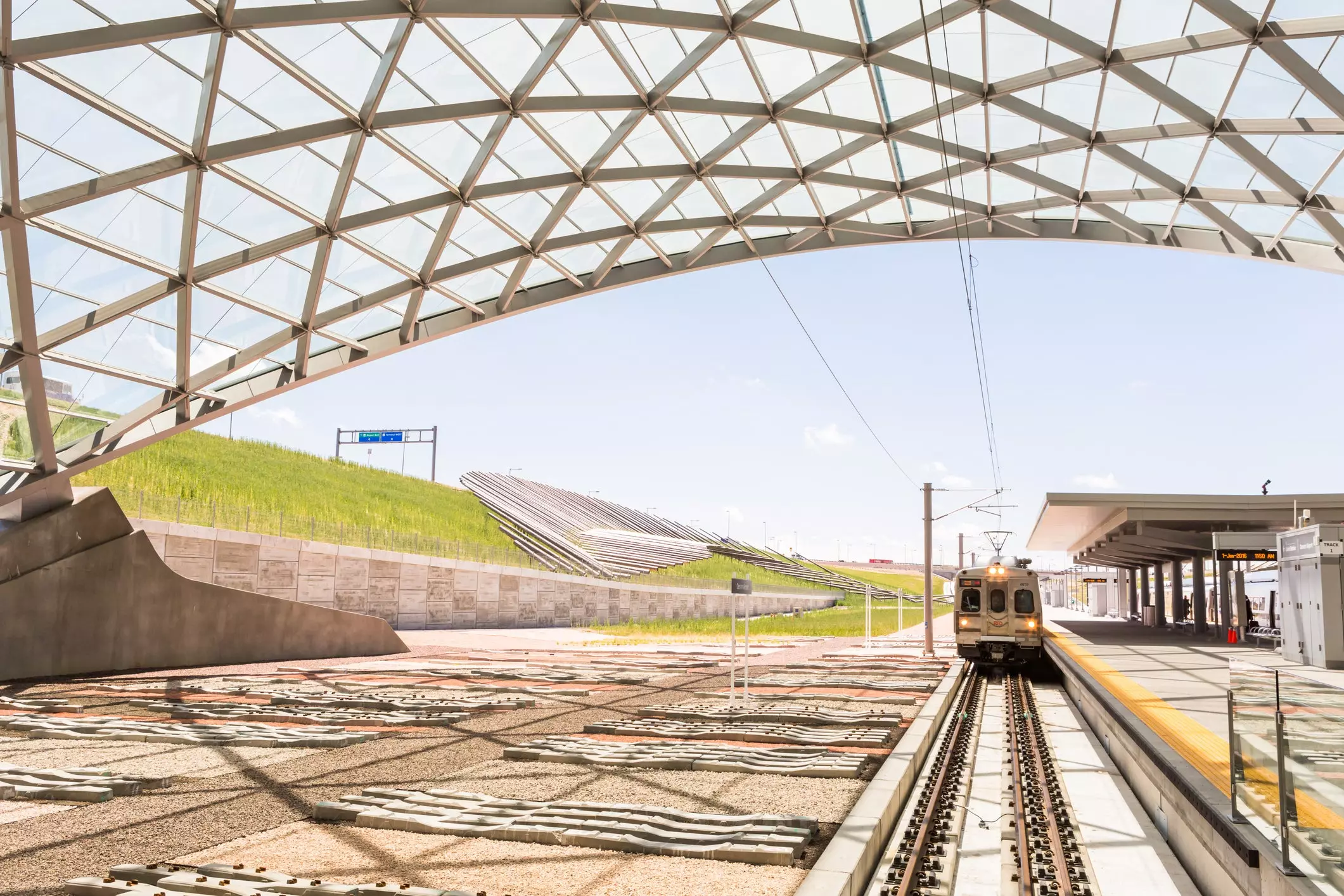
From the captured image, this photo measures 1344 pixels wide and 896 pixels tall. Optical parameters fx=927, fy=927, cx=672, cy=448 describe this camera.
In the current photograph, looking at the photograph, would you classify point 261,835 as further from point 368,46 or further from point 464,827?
point 368,46

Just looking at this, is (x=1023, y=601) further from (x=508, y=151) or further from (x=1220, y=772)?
(x=1220, y=772)

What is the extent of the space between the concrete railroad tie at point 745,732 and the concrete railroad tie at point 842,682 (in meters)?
6.61

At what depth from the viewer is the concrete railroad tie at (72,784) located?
8.84 meters

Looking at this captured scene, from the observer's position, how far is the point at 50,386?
20.2 metres

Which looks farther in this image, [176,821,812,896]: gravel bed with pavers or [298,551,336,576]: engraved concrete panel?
[298,551,336,576]: engraved concrete panel

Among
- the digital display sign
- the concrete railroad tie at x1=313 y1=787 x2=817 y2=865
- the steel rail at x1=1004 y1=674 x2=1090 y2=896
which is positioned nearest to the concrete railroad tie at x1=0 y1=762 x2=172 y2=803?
the concrete railroad tie at x1=313 y1=787 x2=817 y2=865

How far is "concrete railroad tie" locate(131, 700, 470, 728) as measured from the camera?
46.5ft

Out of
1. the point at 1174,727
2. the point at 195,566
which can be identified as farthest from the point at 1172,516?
the point at 195,566

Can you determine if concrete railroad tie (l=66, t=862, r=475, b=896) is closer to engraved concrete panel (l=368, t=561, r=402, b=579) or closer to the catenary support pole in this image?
the catenary support pole

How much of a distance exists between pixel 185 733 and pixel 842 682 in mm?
14030

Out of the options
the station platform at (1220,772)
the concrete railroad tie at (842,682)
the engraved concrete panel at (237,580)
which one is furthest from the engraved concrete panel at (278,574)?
the station platform at (1220,772)

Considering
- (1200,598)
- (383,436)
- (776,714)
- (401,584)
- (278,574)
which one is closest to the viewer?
(776,714)

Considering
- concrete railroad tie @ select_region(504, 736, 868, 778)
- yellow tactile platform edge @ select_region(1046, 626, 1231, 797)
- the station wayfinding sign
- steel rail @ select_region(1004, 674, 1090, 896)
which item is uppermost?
the station wayfinding sign

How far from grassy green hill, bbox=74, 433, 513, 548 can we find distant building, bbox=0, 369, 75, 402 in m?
6.76
